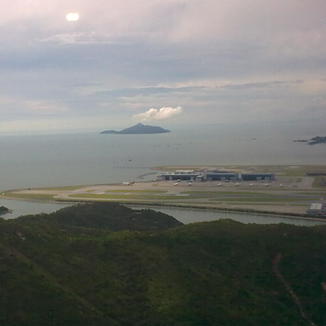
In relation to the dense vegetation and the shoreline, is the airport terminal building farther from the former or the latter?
the dense vegetation

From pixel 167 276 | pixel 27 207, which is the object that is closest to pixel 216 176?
pixel 27 207

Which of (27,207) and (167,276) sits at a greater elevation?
(27,207)

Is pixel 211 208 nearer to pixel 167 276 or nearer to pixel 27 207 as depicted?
pixel 27 207

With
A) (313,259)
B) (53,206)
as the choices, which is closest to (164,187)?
(53,206)

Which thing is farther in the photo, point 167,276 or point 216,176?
point 216,176

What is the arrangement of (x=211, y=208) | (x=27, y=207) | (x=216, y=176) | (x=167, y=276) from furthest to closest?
(x=216, y=176), (x=27, y=207), (x=211, y=208), (x=167, y=276)

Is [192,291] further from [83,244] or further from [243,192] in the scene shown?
[243,192]

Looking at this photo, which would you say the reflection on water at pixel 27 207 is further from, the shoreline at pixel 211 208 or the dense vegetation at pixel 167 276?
the dense vegetation at pixel 167 276

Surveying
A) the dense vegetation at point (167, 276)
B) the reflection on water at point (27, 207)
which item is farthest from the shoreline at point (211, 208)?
the dense vegetation at point (167, 276)
